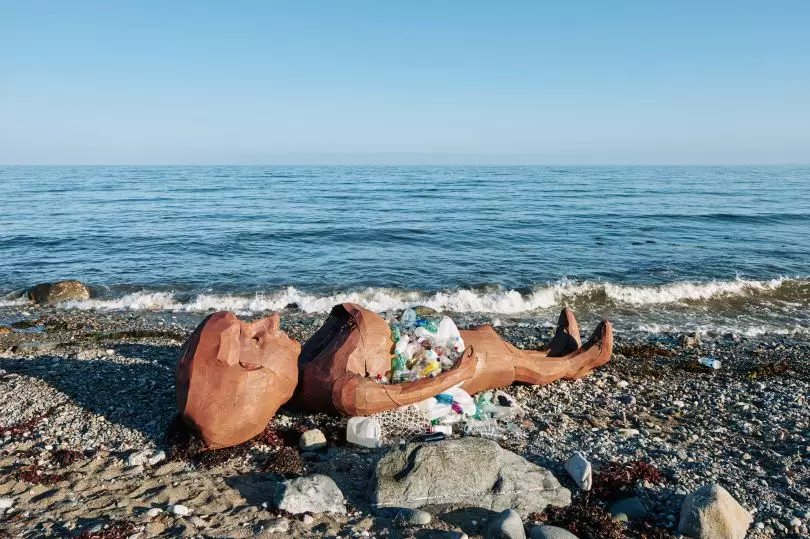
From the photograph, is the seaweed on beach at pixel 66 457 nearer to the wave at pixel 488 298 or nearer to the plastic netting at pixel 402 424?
the plastic netting at pixel 402 424

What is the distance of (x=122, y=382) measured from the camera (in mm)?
7727

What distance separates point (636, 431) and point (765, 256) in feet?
57.8

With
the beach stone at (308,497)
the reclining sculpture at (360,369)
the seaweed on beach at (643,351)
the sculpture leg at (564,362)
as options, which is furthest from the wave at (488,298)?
the beach stone at (308,497)

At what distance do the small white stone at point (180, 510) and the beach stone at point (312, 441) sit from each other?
1.44 meters

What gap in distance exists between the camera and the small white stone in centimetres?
459

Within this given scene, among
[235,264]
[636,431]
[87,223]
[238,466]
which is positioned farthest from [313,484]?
[87,223]

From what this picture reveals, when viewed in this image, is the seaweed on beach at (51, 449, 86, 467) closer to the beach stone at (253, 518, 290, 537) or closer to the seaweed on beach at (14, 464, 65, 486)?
the seaweed on beach at (14, 464, 65, 486)

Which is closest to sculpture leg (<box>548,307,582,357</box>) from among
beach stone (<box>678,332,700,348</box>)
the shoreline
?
the shoreline

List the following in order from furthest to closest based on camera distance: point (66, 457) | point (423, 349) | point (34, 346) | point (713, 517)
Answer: point (34, 346), point (423, 349), point (66, 457), point (713, 517)

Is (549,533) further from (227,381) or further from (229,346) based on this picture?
(229,346)

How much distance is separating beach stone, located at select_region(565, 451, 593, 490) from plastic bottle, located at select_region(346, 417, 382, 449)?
6.79ft

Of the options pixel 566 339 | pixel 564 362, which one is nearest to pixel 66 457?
pixel 564 362

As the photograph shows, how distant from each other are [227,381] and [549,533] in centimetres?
335

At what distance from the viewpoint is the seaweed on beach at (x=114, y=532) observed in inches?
166
